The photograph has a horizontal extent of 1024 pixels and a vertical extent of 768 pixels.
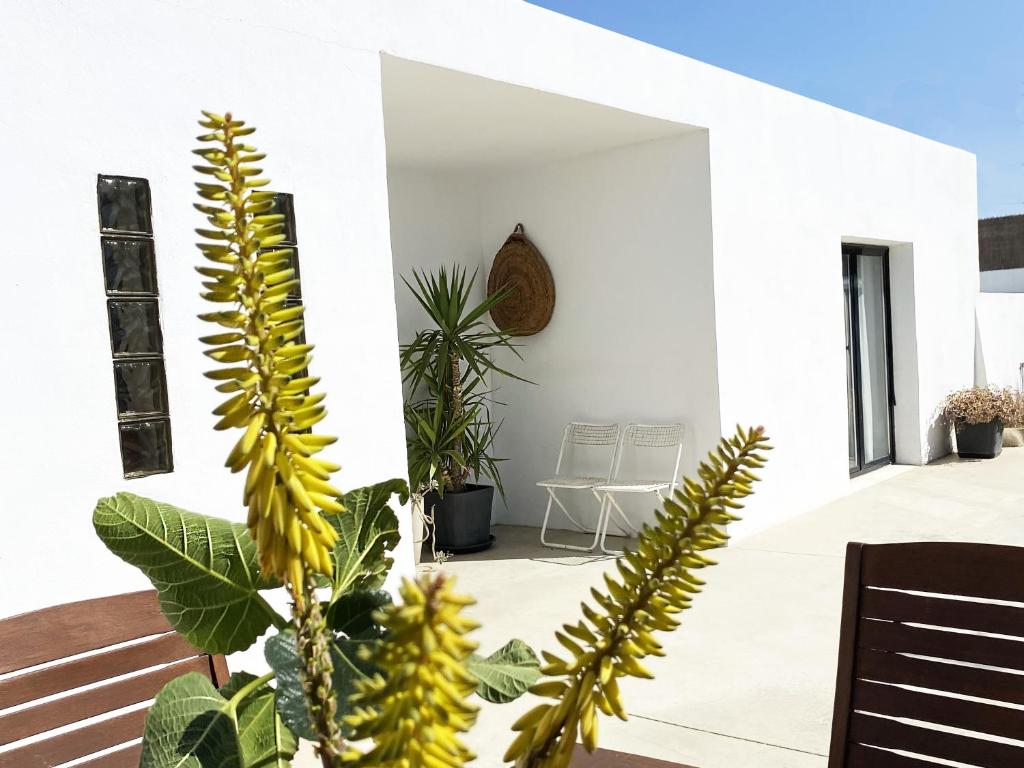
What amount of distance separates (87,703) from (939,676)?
53.7 inches

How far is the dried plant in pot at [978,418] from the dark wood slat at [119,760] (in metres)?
8.48

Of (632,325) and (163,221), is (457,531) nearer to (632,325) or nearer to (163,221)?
(632,325)

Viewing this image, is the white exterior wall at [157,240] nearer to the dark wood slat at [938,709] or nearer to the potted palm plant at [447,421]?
the potted palm plant at [447,421]

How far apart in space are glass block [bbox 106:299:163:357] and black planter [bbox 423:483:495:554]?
296 centimetres

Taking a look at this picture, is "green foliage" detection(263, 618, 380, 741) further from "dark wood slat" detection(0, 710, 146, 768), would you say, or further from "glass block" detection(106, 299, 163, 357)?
"glass block" detection(106, 299, 163, 357)

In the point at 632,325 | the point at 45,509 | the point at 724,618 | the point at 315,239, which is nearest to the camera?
the point at 45,509

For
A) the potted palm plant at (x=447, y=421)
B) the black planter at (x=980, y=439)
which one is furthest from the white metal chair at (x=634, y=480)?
the black planter at (x=980, y=439)

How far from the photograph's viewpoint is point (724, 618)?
4621 mm

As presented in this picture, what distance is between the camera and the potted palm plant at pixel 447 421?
19.6 ft

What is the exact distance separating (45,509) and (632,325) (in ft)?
13.3

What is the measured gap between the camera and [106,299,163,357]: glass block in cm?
331

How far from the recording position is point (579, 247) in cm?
662

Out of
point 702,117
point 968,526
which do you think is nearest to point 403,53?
point 702,117

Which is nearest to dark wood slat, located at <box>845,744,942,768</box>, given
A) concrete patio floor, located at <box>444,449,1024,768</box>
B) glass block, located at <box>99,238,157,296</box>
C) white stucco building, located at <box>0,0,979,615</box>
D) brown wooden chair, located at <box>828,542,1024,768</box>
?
brown wooden chair, located at <box>828,542,1024,768</box>
